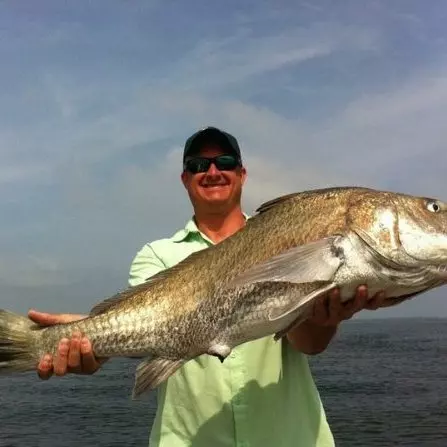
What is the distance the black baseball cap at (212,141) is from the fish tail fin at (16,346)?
2036 millimetres

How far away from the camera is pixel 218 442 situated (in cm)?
503

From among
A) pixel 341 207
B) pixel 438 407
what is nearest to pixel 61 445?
pixel 438 407

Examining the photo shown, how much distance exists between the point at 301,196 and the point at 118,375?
135 ft

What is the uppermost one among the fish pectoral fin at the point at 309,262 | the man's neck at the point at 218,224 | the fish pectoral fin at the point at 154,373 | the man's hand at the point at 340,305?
the man's neck at the point at 218,224

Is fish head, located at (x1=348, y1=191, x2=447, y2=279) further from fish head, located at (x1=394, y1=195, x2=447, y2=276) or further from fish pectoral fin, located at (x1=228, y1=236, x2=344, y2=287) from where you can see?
fish pectoral fin, located at (x1=228, y1=236, x2=344, y2=287)

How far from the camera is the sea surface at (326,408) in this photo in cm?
2245

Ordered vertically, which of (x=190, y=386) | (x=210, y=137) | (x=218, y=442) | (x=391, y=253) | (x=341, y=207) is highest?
(x=210, y=137)

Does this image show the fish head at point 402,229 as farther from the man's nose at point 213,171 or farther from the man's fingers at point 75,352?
the man's fingers at point 75,352

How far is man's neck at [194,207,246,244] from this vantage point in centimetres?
582

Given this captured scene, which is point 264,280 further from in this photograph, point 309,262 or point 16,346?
point 16,346

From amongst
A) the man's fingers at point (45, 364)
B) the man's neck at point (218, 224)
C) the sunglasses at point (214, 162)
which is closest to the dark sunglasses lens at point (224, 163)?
the sunglasses at point (214, 162)

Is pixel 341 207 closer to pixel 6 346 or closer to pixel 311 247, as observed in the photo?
pixel 311 247

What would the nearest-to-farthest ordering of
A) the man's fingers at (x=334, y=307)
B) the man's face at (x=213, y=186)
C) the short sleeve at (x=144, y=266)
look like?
the man's fingers at (x=334, y=307) → the short sleeve at (x=144, y=266) → the man's face at (x=213, y=186)

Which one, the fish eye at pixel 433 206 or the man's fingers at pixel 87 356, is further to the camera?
the man's fingers at pixel 87 356
